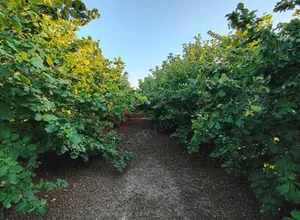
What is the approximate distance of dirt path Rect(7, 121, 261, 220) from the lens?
2033mm

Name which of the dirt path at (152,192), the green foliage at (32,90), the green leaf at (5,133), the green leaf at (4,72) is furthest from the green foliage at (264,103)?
the green leaf at (5,133)

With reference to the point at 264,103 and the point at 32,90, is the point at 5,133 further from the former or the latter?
the point at 264,103

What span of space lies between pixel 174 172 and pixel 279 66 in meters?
2.19

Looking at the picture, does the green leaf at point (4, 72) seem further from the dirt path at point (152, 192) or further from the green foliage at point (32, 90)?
the dirt path at point (152, 192)

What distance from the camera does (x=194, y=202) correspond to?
2.22 meters

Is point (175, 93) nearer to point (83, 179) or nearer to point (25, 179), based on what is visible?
point (83, 179)

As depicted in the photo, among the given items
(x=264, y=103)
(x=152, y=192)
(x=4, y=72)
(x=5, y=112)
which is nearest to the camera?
(x=4, y=72)

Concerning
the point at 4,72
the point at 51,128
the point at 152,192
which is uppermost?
the point at 4,72

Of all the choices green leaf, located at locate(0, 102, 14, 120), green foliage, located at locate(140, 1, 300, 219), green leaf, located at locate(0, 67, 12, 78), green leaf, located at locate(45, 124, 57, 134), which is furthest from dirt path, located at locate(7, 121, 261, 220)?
green leaf, located at locate(0, 67, 12, 78)

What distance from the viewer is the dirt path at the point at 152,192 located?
203 cm

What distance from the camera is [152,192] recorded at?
7.91ft

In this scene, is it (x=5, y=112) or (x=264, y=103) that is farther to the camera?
(x=264, y=103)

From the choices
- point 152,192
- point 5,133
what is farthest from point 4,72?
point 152,192

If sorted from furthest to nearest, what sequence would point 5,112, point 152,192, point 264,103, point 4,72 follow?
point 152,192, point 264,103, point 5,112, point 4,72
